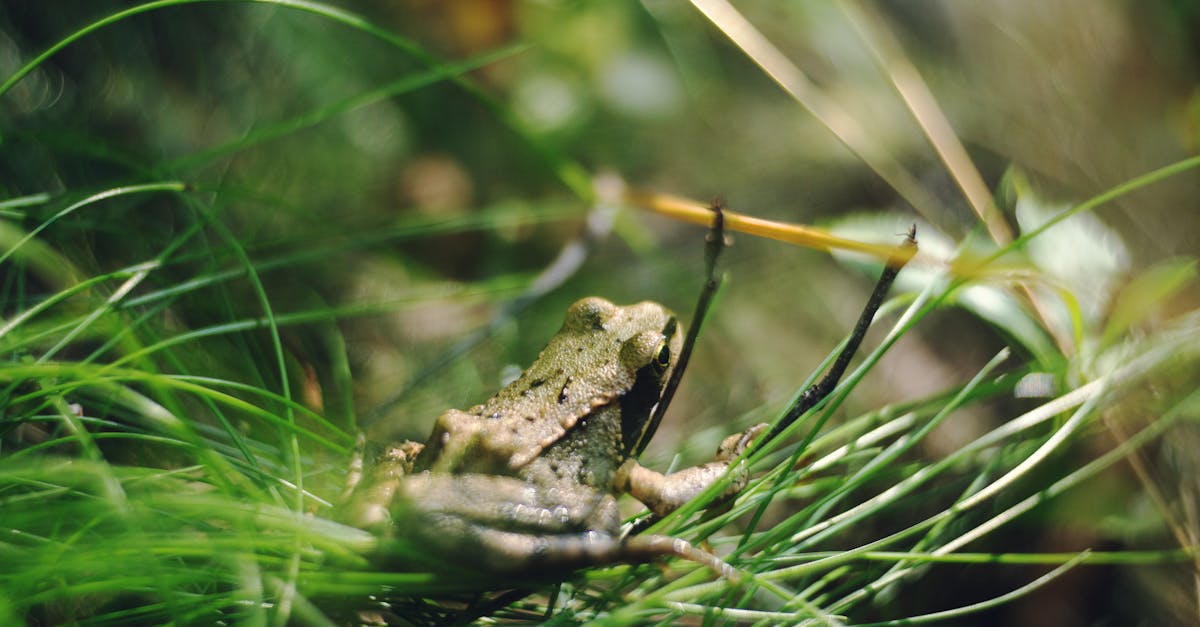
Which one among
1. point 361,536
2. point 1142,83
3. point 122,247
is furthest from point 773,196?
point 361,536

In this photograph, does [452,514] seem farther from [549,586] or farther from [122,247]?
[122,247]

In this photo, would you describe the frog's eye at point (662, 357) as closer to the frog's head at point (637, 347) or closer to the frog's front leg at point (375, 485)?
the frog's head at point (637, 347)

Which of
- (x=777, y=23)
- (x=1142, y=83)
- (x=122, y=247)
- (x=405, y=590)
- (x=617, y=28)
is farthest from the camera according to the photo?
(x=777, y=23)

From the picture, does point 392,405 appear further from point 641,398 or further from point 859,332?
point 859,332

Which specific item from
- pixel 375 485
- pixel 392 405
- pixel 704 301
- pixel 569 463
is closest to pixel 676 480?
pixel 569 463

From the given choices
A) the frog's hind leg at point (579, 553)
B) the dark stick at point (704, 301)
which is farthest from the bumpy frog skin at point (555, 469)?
the dark stick at point (704, 301)

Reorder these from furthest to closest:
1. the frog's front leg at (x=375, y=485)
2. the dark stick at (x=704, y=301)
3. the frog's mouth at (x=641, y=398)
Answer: the frog's mouth at (x=641, y=398) → the dark stick at (x=704, y=301) → the frog's front leg at (x=375, y=485)
